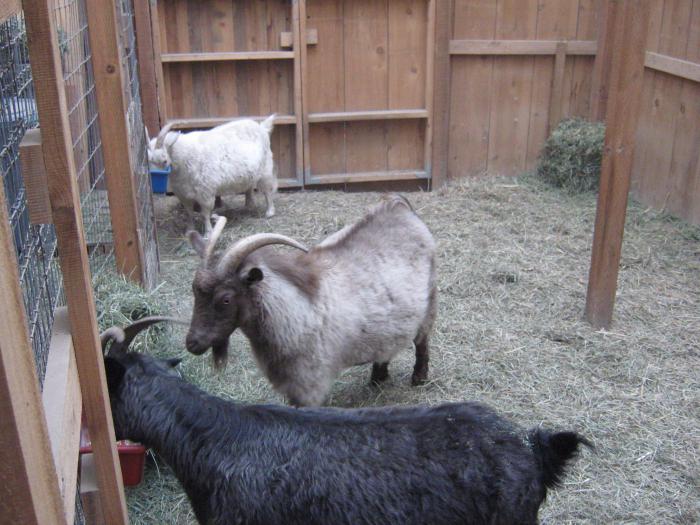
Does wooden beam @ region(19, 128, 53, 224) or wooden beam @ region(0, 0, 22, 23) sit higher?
wooden beam @ region(0, 0, 22, 23)

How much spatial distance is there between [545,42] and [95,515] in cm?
786

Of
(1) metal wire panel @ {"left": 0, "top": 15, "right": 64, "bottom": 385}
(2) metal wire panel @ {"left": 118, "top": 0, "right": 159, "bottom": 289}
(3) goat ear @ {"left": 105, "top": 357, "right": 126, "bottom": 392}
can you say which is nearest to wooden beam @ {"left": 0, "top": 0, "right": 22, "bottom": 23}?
(1) metal wire panel @ {"left": 0, "top": 15, "right": 64, "bottom": 385}

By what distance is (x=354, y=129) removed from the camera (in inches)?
354

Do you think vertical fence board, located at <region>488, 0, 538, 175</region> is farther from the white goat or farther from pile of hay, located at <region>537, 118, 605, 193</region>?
the white goat

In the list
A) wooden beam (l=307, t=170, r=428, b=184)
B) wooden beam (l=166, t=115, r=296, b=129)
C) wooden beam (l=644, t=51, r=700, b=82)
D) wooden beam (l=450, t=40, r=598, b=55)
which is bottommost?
wooden beam (l=307, t=170, r=428, b=184)

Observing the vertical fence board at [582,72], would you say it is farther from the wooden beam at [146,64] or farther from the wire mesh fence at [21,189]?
the wire mesh fence at [21,189]

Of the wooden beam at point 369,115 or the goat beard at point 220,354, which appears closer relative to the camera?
the goat beard at point 220,354

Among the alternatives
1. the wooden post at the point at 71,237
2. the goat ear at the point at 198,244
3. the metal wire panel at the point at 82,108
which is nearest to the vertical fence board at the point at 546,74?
the metal wire panel at the point at 82,108

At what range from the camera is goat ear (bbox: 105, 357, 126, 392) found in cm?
277

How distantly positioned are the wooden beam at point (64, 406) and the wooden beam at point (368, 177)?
690cm

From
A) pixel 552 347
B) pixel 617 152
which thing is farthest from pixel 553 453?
pixel 617 152

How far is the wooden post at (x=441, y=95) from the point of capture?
8.47 metres

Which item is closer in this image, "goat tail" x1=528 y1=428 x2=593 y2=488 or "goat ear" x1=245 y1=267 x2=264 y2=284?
"goat tail" x1=528 y1=428 x2=593 y2=488

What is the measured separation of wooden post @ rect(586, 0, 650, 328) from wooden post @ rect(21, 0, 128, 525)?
392 centimetres
